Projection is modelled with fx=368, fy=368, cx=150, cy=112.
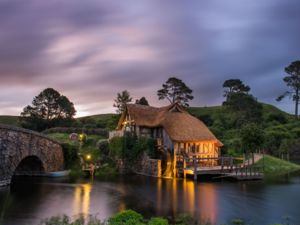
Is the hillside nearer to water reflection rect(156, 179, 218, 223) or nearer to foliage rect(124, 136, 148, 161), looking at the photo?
foliage rect(124, 136, 148, 161)

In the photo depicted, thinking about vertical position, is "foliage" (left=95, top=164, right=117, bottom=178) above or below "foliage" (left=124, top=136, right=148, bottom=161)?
below

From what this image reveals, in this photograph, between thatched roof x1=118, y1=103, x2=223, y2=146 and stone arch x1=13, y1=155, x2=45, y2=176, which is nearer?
stone arch x1=13, y1=155, x2=45, y2=176


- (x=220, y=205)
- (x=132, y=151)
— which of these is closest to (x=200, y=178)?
(x=132, y=151)

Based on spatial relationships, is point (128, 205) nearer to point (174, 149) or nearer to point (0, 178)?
point (0, 178)

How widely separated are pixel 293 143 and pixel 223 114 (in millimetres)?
28604

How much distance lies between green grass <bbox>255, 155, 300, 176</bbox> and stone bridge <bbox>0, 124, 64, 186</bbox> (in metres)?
28.4

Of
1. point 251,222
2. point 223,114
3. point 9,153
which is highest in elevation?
point 223,114

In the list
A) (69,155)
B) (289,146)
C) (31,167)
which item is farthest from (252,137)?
(31,167)

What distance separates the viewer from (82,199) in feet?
106

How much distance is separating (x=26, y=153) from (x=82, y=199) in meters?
14.4

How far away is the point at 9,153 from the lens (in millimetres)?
39344

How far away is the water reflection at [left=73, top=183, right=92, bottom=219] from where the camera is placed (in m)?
27.4

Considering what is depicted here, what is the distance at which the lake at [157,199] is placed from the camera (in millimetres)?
26312

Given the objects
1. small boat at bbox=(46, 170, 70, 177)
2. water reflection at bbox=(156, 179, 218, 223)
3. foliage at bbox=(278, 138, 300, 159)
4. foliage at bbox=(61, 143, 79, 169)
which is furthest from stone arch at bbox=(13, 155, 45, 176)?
foliage at bbox=(278, 138, 300, 159)
